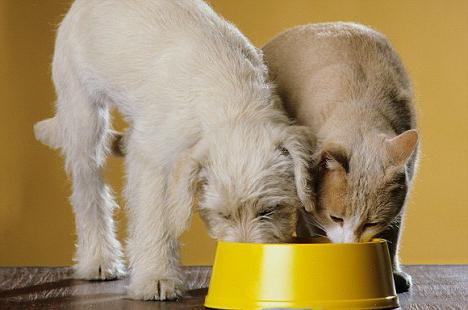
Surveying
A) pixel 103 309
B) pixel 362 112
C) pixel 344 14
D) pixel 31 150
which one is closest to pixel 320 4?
→ pixel 344 14

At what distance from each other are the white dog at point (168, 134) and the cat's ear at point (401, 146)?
0.24 meters

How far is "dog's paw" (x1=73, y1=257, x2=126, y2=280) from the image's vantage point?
367 centimetres

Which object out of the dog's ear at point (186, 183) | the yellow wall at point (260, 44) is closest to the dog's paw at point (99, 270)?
the dog's ear at point (186, 183)

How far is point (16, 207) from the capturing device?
17.3 feet

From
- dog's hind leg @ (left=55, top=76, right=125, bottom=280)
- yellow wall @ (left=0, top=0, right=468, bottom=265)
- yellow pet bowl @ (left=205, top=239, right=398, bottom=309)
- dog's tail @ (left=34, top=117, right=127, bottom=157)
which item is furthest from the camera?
yellow wall @ (left=0, top=0, right=468, bottom=265)

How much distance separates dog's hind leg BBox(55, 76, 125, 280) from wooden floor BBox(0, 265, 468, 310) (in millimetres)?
120

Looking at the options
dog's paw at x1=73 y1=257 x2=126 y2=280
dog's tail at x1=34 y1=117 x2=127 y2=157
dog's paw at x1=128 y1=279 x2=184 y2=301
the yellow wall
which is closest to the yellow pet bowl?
dog's paw at x1=128 y1=279 x2=184 y2=301

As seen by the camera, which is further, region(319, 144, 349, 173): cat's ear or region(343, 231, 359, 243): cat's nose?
region(343, 231, 359, 243): cat's nose

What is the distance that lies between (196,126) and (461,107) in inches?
105

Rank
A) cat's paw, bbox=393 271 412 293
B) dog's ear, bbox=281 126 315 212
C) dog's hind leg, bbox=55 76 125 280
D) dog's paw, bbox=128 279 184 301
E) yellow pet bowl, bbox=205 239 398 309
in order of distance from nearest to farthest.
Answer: yellow pet bowl, bbox=205 239 398 309
dog's ear, bbox=281 126 315 212
dog's paw, bbox=128 279 184 301
cat's paw, bbox=393 271 412 293
dog's hind leg, bbox=55 76 125 280

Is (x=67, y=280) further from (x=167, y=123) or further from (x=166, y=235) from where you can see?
(x=167, y=123)

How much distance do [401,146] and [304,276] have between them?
52cm

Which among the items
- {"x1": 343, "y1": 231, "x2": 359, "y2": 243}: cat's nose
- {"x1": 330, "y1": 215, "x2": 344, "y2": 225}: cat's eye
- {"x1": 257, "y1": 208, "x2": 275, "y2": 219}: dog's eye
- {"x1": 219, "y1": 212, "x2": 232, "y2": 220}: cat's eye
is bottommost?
{"x1": 343, "y1": 231, "x2": 359, "y2": 243}: cat's nose

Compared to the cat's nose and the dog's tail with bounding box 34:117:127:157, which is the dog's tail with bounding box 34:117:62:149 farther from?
the cat's nose
